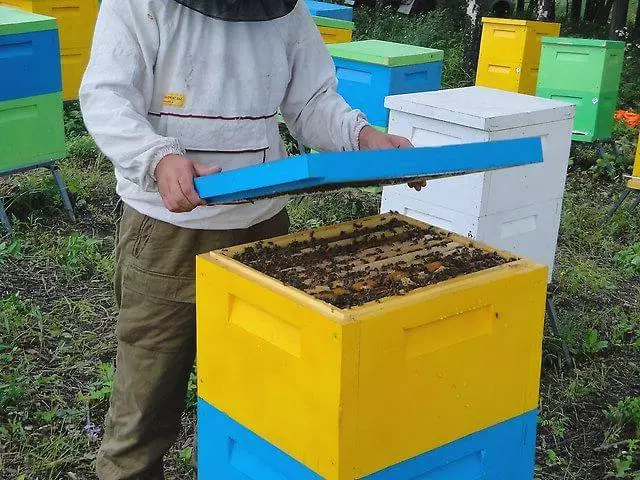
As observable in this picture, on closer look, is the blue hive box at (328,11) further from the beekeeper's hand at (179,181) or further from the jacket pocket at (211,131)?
the beekeeper's hand at (179,181)

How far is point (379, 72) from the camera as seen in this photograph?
15.0 feet

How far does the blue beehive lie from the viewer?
14.9 ft

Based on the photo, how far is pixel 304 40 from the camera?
2.07m

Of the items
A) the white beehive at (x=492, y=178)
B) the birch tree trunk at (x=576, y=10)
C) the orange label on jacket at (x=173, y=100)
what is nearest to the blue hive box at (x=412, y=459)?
the orange label on jacket at (x=173, y=100)

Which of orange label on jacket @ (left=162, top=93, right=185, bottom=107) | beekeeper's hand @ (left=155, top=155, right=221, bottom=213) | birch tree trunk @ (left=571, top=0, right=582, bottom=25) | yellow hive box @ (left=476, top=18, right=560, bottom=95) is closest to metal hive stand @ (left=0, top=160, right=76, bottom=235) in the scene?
orange label on jacket @ (left=162, top=93, right=185, bottom=107)

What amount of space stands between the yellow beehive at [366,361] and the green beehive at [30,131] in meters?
2.82

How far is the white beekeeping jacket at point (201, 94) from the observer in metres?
1.74

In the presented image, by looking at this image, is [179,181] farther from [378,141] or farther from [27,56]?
[27,56]

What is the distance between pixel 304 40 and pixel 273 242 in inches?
23.1

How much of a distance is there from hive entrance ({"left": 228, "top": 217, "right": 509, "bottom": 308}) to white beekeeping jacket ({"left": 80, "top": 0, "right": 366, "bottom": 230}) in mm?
269

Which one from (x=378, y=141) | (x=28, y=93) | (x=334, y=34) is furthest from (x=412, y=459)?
(x=334, y=34)

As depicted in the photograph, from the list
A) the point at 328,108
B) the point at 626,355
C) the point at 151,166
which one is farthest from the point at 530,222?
the point at 151,166

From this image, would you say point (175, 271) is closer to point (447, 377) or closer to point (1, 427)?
point (447, 377)

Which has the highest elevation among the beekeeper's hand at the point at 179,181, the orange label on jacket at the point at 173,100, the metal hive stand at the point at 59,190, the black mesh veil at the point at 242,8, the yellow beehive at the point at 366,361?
the black mesh veil at the point at 242,8
